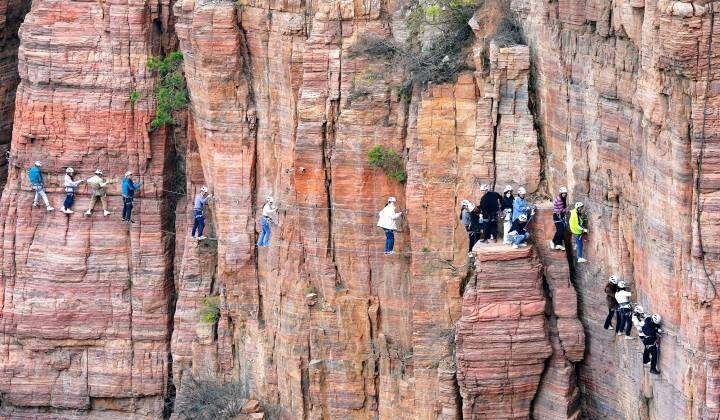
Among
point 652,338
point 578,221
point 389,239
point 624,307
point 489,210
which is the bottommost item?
point 652,338

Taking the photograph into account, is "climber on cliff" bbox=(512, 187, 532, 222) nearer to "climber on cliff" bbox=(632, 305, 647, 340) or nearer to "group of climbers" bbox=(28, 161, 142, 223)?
"climber on cliff" bbox=(632, 305, 647, 340)

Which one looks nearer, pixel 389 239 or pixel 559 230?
pixel 559 230

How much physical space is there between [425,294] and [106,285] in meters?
11.3

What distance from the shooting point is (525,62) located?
50594mm

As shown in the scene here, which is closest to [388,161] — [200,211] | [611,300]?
[200,211]

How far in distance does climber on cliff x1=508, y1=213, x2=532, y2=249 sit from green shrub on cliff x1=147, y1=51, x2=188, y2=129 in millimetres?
12442

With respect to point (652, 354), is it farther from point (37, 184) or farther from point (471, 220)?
point (37, 184)

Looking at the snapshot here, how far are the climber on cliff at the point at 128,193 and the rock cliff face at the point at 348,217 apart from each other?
1.74ft

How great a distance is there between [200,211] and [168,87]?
12.3ft

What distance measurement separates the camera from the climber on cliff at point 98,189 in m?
59.6

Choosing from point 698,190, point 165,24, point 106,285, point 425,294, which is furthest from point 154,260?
point 698,190

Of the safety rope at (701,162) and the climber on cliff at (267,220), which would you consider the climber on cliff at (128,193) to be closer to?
the climber on cliff at (267,220)

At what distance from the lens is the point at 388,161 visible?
53.5 m

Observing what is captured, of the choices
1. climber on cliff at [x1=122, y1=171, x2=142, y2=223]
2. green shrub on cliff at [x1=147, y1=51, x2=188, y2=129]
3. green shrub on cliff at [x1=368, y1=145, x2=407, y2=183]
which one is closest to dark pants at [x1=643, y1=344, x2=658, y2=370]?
green shrub on cliff at [x1=368, y1=145, x2=407, y2=183]
